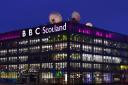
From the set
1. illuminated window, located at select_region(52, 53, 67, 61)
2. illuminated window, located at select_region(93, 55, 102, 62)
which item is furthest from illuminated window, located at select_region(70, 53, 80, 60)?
illuminated window, located at select_region(93, 55, 102, 62)

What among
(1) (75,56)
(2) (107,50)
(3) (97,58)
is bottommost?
(3) (97,58)

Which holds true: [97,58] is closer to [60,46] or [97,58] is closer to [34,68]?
[60,46]

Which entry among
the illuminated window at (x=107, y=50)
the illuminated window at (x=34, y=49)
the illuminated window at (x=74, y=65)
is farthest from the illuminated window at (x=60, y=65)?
the illuminated window at (x=107, y=50)

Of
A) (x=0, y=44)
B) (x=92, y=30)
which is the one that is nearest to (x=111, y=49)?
(x=92, y=30)

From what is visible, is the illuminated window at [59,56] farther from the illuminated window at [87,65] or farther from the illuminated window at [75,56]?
the illuminated window at [87,65]

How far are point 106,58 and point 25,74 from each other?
4273cm

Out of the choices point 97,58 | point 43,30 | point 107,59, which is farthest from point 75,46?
point 107,59

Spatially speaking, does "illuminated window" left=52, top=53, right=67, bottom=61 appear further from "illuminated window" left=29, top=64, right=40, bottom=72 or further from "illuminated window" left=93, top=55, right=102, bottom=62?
"illuminated window" left=93, top=55, right=102, bottom=62

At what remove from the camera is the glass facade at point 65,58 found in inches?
5330

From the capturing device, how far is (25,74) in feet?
507

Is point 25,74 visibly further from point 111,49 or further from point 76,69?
point 111,49

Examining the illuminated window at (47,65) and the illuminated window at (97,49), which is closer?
the illuminated window at (47,65)

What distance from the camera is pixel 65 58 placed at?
440 ft

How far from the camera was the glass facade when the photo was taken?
135375 millimetres
